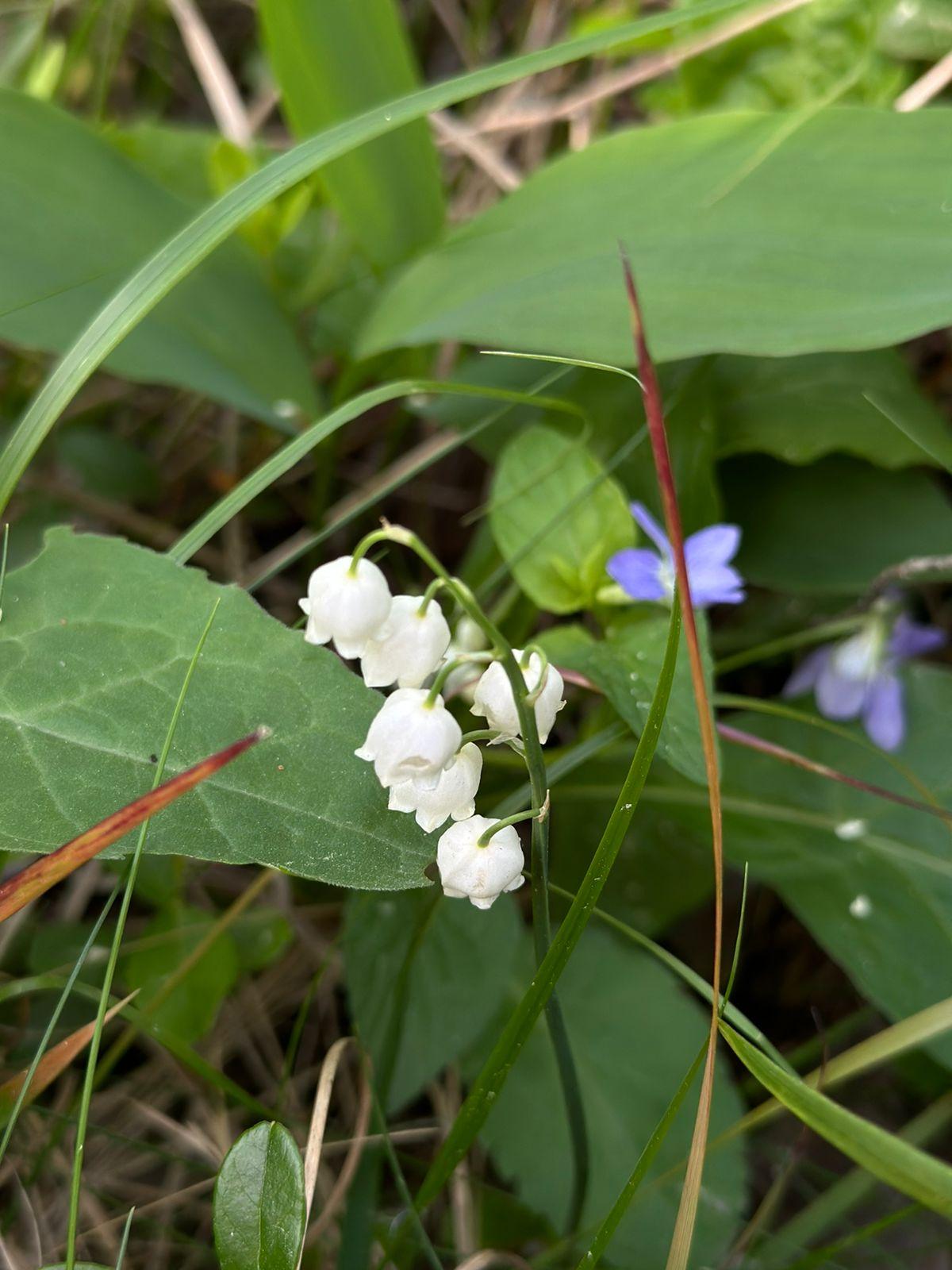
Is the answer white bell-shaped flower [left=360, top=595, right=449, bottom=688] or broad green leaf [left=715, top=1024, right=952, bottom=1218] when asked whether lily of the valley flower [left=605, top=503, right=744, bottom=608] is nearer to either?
white bell-shaped flower [left=360, top=595, right=449, bottom=688]

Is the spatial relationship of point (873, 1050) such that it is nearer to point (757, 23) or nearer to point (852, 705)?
point (852, 705)

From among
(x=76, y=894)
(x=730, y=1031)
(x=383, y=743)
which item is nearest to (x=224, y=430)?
(x=76, y=894)

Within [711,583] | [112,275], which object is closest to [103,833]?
[711,583]

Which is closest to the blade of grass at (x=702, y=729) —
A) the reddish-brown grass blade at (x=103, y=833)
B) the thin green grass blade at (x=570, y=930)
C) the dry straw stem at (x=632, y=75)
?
the thin green grass blade at (x=570, y=930)

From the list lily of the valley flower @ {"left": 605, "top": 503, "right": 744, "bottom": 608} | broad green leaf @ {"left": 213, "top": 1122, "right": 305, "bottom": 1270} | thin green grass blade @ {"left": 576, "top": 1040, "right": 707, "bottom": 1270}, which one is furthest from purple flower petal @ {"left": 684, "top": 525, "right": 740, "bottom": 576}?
broad green leaf @ {"left": 213, "top": 1122, "right": 305, "bottom": 1270}

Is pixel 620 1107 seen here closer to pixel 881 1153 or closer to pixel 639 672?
pixel 639 672

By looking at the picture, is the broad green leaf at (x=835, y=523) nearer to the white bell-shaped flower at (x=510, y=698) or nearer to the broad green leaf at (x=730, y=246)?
the broad green leaf at (x=730, y=246)
